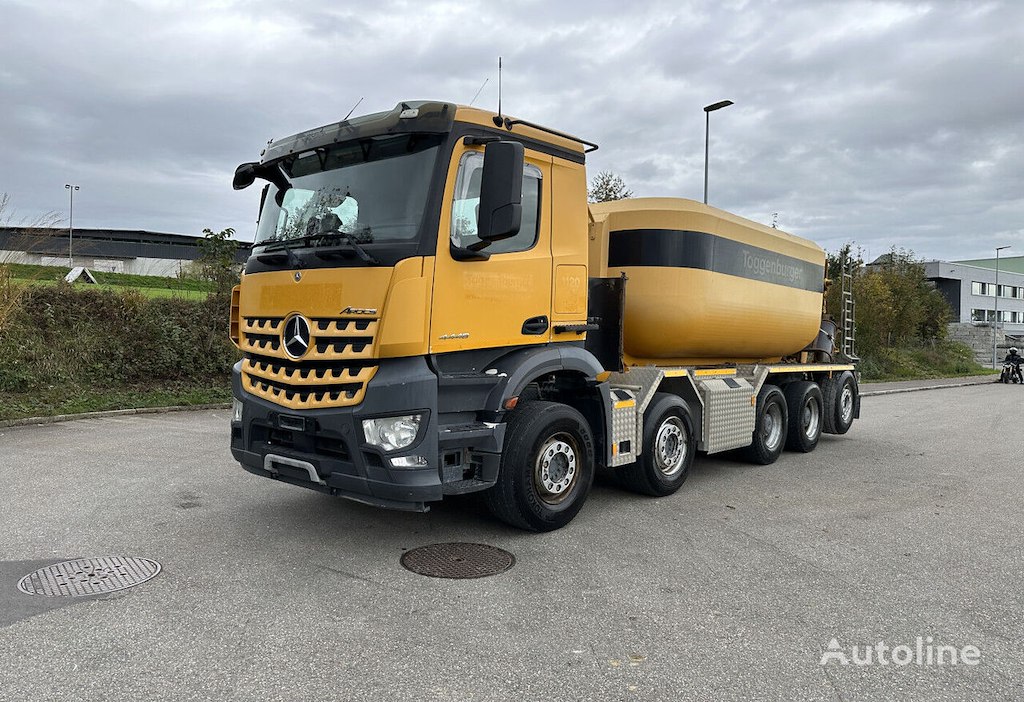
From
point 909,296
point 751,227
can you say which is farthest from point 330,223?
point 909,296

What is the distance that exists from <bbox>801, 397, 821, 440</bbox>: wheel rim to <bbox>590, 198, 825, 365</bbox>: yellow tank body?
1.99 metres

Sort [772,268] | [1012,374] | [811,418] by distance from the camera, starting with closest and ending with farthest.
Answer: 1. [772,268]
2. [811,418]
3. [1012,374]

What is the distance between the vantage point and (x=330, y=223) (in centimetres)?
515

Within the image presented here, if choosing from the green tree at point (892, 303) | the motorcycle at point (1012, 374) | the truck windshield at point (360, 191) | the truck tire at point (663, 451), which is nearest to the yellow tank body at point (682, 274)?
the truck tire at point (663, 451)

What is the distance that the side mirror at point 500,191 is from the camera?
4.72 m

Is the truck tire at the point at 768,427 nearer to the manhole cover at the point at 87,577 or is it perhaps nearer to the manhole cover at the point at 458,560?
the manhole cover at the point at 458,560

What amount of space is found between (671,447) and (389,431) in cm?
351

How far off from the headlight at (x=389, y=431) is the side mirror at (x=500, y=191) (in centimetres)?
132

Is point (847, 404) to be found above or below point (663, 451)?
above

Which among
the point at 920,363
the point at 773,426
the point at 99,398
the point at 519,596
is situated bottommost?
the point at 519,596

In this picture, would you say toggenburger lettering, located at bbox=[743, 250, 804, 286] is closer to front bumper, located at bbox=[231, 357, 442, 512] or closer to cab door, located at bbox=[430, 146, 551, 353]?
cab door, located at bbox=[430, 146, 551, 353]

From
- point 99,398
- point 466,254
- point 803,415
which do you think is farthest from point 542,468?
point 99,398

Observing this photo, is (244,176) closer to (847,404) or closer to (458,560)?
(458,560)

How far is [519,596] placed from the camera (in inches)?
172
